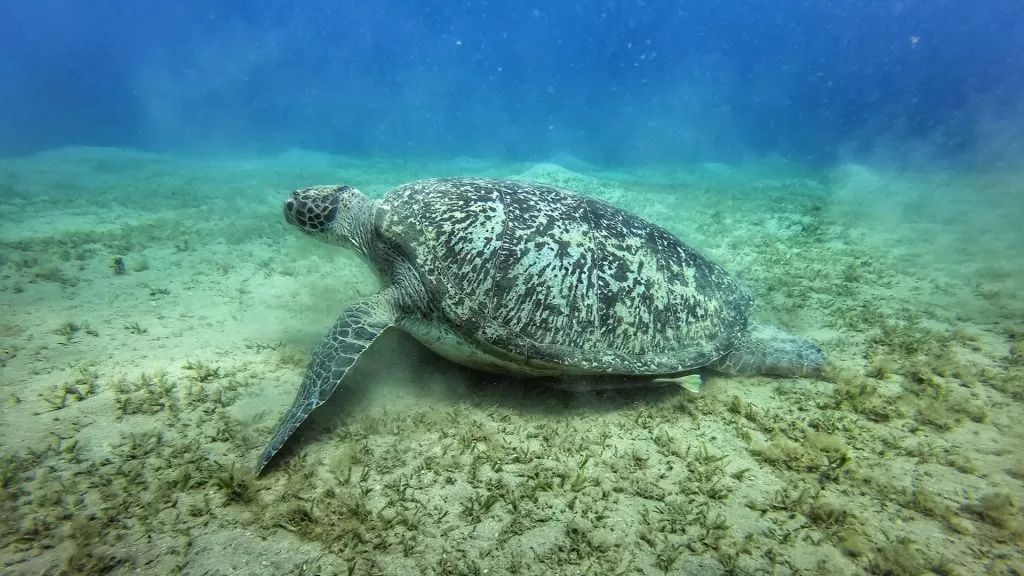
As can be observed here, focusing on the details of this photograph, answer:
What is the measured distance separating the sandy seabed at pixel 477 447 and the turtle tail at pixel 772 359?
5.3 inches

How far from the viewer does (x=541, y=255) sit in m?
3.54

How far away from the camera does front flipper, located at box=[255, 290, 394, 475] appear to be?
9.45 ft

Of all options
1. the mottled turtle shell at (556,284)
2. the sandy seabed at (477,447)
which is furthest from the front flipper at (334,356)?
the mottled turtle shell at (556,284)

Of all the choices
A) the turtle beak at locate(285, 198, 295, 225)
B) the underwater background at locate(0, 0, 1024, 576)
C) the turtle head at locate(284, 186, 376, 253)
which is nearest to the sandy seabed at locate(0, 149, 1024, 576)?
the underwater background at locate(0, 0, 1024, 576)

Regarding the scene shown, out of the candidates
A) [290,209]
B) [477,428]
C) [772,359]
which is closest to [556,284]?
[477,428]

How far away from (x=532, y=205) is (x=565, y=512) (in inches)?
105

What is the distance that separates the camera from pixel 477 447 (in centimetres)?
306

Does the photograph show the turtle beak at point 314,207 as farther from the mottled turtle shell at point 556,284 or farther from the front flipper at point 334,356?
the front flipper at point 334,356

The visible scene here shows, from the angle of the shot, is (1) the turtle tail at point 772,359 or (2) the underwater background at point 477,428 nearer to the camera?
(2) the underwater background at point 477,428

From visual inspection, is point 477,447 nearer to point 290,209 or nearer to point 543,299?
point 543,299

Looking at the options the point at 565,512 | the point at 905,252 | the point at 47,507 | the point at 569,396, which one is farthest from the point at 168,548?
the point at 905,252

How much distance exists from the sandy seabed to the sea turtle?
1.23ft

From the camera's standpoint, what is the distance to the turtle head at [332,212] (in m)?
4.55

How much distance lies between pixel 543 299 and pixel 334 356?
189 centimetres
